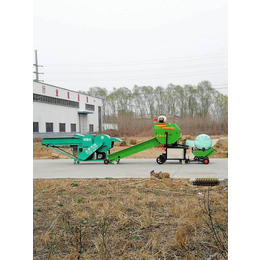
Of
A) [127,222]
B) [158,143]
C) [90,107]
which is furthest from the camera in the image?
[90,107]

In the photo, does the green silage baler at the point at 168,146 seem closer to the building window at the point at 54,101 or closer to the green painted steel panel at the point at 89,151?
the green painted steel panel at the point at 89,151

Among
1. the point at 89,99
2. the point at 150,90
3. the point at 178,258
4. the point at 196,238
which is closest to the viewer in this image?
the point at 178,258

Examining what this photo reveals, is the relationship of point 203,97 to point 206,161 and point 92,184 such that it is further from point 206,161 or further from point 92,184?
point 92,184

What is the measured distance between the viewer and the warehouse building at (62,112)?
2992 cm

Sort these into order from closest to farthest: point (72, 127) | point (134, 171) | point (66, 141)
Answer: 1. point (134, 171)
2. point (66, 141)
3. point (72, 127)

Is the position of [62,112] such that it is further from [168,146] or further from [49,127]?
[168,146]

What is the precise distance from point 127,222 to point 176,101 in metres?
25.2

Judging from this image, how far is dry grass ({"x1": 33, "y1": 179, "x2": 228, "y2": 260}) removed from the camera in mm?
2900

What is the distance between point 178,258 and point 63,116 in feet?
108

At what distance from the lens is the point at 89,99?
40.8 metres

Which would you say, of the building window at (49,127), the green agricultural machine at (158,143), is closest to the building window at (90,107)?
the building window at (49,127)

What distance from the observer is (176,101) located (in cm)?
2827

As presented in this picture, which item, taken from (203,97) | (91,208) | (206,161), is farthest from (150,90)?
(91,208)

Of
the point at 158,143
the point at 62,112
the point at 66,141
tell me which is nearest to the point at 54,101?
the point at 62,112
